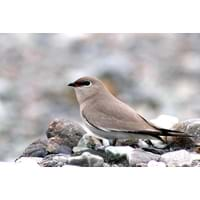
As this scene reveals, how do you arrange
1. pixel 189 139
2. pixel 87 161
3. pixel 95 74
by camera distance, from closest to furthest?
pixel 87 161 → pixel 189 139 → pixel 95 74

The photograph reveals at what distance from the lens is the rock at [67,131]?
2551 millimetres

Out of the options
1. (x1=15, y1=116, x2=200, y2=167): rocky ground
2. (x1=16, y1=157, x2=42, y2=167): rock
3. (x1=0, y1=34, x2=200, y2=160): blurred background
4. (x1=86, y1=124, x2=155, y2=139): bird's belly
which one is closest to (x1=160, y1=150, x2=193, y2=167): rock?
(x1=15, y1=116, x2=200, y2=167): rocky ground

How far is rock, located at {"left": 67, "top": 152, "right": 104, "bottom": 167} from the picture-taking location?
2.40 m

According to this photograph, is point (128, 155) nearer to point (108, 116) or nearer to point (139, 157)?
point (139, 157)

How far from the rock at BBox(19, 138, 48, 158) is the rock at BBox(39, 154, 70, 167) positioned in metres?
0.04

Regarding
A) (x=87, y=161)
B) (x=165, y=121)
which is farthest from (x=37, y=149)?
(x=165, y=121)

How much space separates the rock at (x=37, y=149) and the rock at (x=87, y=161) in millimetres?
139

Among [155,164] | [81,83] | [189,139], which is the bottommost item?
[155,164]

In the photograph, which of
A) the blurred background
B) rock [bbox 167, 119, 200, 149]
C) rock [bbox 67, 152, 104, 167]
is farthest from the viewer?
the blurred background

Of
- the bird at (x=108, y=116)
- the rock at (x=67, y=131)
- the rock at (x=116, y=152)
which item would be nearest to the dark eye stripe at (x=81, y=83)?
the bird at (x=108, y=116)

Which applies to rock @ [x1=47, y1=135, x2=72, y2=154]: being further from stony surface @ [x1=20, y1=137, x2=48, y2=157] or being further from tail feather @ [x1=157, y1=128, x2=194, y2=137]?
tail feather @ [x1=157, y1=128, x2=194, y2=137]

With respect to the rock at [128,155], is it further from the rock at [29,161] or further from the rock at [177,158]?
the rock at [29,161]

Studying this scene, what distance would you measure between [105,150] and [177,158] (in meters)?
0.25

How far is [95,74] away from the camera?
265 cm
